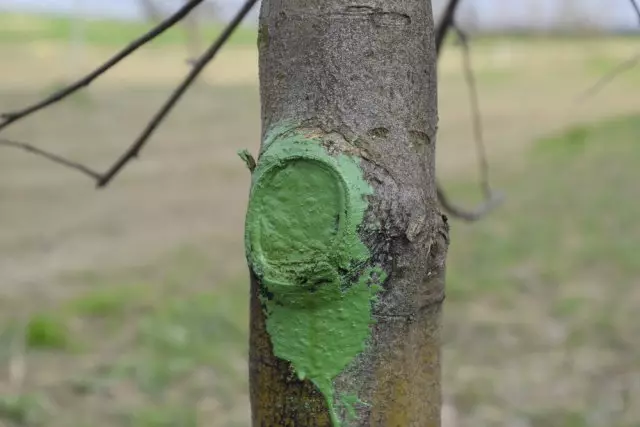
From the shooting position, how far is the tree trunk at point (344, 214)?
513 millimetres

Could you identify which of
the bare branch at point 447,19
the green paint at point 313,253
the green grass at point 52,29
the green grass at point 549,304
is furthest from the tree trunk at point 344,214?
the green grass at point 52,29

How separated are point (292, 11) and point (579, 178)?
5660 millimetres

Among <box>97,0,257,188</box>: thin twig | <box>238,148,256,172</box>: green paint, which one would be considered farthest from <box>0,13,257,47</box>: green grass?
<box>238,148,256,172</box>: green paint

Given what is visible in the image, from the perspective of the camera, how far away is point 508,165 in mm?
6887

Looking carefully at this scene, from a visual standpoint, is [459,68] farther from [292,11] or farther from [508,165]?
[292,11]

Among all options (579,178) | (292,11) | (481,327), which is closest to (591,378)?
(481,327)

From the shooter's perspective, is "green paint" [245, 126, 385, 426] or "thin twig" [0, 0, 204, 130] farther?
"thin twig" [0, 0, 204, 130]

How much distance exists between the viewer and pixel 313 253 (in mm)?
511

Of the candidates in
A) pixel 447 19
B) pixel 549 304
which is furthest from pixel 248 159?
pixel 549 304

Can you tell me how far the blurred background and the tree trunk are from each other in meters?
0.81

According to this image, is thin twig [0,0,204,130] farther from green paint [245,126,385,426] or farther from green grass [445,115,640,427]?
green grass [445,115,640,427]

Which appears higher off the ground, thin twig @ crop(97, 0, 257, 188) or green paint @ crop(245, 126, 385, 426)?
thin twig @ crop(97, 0, 257, 188)

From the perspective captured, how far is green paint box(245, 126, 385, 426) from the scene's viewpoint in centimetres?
51

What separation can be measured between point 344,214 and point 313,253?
4cm
